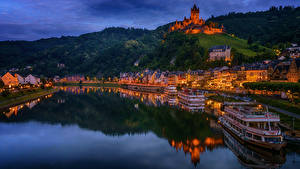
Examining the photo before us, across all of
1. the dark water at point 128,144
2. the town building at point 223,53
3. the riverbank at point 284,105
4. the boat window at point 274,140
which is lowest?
the dark water at point 128,144

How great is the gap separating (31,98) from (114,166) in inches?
2879

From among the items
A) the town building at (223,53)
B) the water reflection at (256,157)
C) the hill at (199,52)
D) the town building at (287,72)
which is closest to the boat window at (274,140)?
the water reflection at (256,157)

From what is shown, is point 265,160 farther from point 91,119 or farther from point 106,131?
point 91,119

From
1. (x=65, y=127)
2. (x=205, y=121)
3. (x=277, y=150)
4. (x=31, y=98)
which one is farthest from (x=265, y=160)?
(x=31, y=98)

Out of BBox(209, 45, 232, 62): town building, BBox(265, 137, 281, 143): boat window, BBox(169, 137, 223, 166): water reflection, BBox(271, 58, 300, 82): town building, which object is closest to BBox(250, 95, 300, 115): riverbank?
BBox(265, 137, 281, 143): boat window

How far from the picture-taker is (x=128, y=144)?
36.3 m

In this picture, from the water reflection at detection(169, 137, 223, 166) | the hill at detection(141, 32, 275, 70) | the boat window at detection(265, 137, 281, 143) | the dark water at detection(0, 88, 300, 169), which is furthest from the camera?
the hill at detection(141, 32, 275, 70)

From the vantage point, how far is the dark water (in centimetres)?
2772

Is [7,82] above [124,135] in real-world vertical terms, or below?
above

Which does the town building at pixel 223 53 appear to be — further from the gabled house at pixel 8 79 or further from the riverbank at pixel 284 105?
the gabled house at pixel 8 79

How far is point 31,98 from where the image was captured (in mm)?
87875

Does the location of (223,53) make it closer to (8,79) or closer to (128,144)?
(128,144)

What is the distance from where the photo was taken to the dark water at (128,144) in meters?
27.7

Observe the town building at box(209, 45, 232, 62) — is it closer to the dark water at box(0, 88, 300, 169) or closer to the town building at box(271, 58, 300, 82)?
the town building at box(271, 58, 300, 82)
